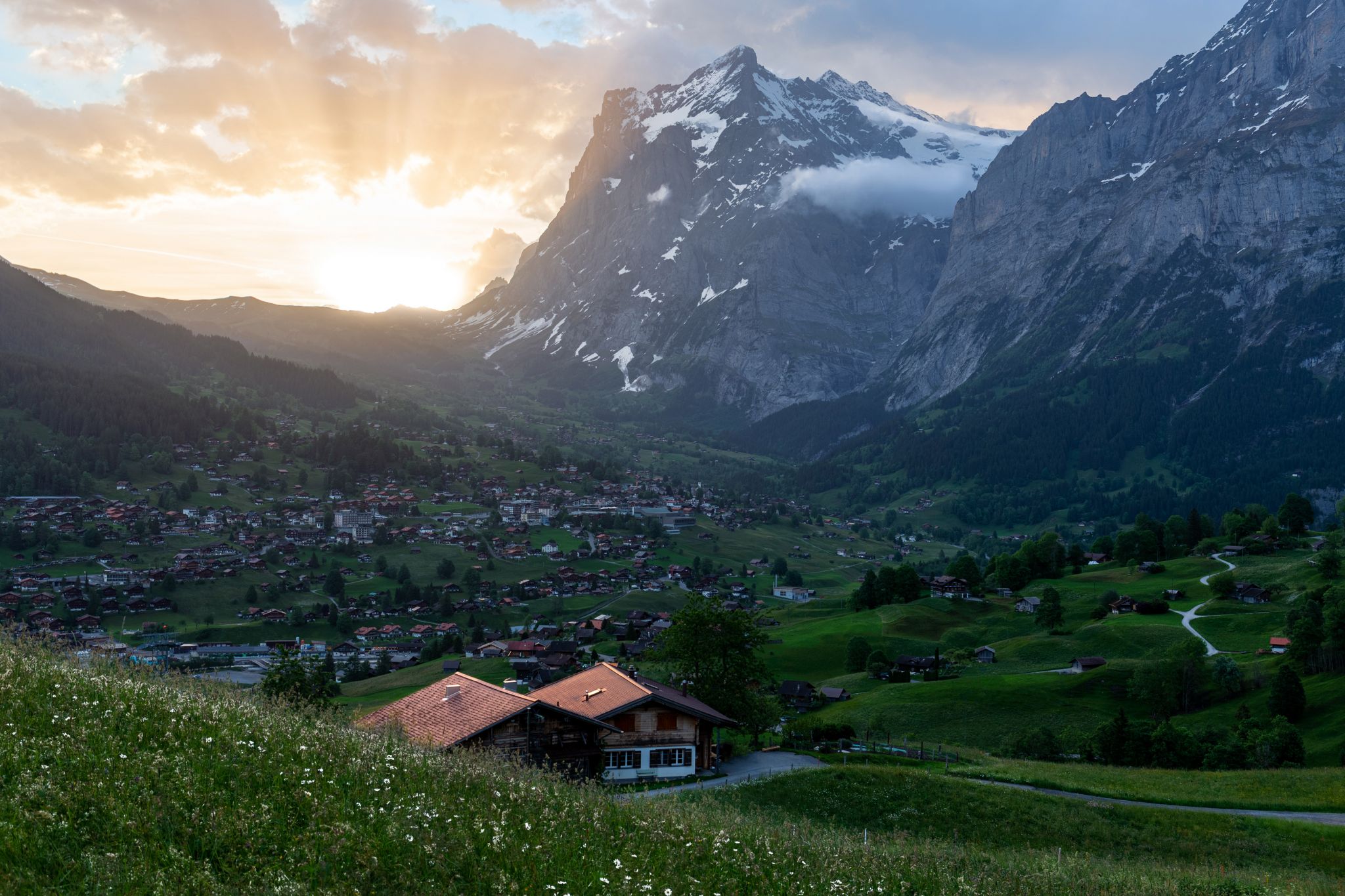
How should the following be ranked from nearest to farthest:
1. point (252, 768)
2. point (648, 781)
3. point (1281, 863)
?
point (252, 768)
point (1281, 863)
point (648, 781)

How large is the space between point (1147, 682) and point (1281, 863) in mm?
47395

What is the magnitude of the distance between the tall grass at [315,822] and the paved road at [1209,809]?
22498 millimetres

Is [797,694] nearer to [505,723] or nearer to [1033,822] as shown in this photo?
[505,723]

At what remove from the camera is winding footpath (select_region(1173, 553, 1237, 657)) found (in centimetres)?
8641

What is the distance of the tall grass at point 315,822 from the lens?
1139 cm

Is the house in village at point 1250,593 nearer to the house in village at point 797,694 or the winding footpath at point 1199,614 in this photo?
the winding footpath at point 1199,614

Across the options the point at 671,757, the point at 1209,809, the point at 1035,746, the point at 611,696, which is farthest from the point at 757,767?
the point at 1035,746

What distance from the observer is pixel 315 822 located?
1277 cm

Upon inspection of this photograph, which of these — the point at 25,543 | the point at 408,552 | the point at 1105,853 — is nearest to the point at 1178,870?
the point at 1105,853

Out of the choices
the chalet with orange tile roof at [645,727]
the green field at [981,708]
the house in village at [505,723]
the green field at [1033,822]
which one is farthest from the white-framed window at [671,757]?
the green field at [981,708]

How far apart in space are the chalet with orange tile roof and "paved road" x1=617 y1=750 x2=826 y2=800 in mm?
2073

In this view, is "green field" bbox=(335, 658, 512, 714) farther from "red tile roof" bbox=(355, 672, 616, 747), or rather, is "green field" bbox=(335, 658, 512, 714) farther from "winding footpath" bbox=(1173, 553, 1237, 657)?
"winding footpath" bbox=(1173, 553, 1237, 657)

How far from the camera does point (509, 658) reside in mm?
104875

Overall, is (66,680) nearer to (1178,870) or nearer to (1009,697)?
(1178,870)
